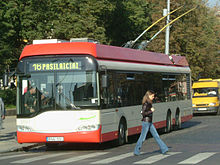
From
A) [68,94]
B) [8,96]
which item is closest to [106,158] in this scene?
[68,94]

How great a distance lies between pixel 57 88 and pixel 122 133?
3.04 meters

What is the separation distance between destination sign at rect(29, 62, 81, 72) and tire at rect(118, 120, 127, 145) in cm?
282

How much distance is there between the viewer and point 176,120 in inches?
973

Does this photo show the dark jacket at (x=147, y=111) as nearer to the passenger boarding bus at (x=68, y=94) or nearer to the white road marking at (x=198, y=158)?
the white road marking at (x=198, y=158)

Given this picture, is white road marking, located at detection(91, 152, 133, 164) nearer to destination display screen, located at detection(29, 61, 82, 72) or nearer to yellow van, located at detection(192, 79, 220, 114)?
destination display screen, located at detection(29, 61, 82, 72)

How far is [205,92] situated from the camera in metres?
37.9

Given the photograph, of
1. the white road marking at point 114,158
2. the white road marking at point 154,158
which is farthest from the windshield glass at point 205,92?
the white road marking at point 154,158

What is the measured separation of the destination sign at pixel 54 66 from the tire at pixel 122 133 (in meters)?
2.82

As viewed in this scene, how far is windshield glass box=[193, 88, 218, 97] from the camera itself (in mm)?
37375

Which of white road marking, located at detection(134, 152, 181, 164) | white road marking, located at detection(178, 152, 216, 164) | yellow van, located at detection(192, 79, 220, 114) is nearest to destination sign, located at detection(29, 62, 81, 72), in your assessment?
white road marking, located at detection(134, 152, 181, 164)

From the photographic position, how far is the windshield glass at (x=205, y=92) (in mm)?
37375

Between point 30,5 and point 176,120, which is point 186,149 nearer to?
point 176,120

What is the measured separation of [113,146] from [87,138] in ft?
8.16

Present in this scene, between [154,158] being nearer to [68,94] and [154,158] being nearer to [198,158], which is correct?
[198,158]
